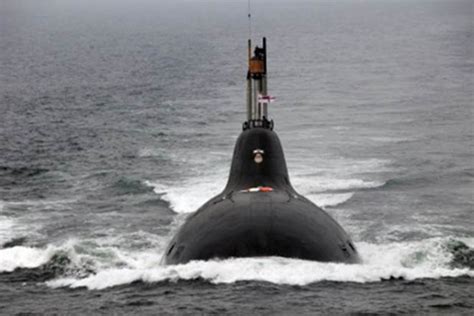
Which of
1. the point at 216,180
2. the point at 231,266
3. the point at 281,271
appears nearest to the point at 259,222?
the point at 231,266

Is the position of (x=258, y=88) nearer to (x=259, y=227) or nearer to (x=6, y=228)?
(x=6, y=228)

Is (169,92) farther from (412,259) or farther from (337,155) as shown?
(412,259)

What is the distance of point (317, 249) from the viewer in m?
31.5

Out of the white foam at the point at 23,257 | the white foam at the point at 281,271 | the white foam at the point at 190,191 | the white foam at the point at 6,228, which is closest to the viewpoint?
the white foam at the point at 281,271

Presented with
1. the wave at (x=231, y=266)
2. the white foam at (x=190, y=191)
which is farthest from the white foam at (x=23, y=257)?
the white foam at (x=190, y=191)

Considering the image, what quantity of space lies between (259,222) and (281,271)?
3.07 metres

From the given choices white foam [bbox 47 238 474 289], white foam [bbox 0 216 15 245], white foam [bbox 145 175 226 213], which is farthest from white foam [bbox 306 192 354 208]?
white foam [bbox 0 216 15 245]

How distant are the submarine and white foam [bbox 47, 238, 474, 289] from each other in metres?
0.52

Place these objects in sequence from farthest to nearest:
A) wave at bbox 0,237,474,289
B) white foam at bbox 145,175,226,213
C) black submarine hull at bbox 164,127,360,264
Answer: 1. white foam at bbox 145,175,226,213
2. black submarine hull at bbox 164,127,360,264
3. wave at bbox 0,237,474,289

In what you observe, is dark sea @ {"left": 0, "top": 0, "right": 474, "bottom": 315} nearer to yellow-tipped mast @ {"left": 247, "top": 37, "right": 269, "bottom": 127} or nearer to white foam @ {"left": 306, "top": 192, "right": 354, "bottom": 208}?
white foam @ {"left": 306, "top": 192, "right": 354, "bottom": 208}

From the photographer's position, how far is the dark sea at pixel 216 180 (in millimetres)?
29484

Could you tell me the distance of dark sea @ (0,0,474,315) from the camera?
2948 centimetres

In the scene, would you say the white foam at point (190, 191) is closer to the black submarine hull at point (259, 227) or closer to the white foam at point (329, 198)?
the white foam at point (329, 198)

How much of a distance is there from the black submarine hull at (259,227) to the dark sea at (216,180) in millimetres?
682
